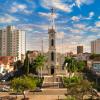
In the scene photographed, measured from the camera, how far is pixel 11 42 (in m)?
183

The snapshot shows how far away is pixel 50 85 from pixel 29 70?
3150 cm

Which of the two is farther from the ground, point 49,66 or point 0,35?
point 0,35

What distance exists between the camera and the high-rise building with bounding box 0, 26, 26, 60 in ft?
596

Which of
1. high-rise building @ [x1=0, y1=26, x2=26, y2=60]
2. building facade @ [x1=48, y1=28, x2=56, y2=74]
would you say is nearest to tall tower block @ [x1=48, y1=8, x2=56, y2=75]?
building facade @ [x1=48, y1=28, x2=56, y2=74]

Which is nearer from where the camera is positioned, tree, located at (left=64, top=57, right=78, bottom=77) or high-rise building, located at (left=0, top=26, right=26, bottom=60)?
tree, located at (left=64, top=57, right=78, bottom=77)

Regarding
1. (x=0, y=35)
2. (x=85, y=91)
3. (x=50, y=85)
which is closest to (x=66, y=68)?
(x=50, y=85)

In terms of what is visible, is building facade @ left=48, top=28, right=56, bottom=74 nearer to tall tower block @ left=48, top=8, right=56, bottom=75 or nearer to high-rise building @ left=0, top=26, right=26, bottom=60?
tall tower block @ left=48, top=8, right=56, bottom=75

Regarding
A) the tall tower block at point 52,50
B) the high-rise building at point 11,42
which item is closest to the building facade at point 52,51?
the tall tower block at point 52,50

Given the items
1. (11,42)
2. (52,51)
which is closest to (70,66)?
(52,51)

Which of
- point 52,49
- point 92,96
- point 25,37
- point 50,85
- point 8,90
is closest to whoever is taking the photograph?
point 92,96

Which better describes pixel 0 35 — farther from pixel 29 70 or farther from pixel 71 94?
pixel 71 94

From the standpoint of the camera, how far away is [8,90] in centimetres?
5934

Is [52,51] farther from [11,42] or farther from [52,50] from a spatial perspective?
[11,42]

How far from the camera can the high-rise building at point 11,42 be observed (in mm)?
181750
